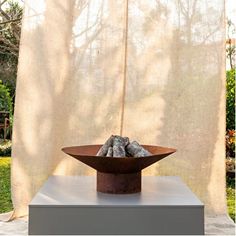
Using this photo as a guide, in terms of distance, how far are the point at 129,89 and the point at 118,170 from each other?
0.87 meters

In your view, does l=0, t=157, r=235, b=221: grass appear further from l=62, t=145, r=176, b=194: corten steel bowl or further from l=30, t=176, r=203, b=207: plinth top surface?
l=62, t=145, r=176, b=194: corten steel bowl

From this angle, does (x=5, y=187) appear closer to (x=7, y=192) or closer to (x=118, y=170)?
(x=7, y=192)

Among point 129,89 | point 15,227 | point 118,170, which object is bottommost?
point 15,227

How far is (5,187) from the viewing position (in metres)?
3.51

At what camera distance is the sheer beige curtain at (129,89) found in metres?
2.51

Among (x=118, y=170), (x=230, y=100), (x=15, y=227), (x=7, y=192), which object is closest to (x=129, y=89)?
(x=118, y=170)

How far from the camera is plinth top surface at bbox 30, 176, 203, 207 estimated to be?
1633 millimetres

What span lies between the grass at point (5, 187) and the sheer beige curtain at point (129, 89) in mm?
546

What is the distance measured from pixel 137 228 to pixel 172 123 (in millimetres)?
1015

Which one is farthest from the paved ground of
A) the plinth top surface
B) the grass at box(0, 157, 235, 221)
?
the grass at box(0, 157, 235, 221)

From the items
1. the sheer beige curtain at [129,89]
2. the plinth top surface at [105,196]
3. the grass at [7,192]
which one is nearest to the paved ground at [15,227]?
the sheer beige curtain at [129,89]

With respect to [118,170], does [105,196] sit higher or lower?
lower

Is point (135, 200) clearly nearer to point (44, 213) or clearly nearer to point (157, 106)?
point (44, 213)

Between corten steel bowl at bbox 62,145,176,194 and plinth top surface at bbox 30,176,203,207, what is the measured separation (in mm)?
35
